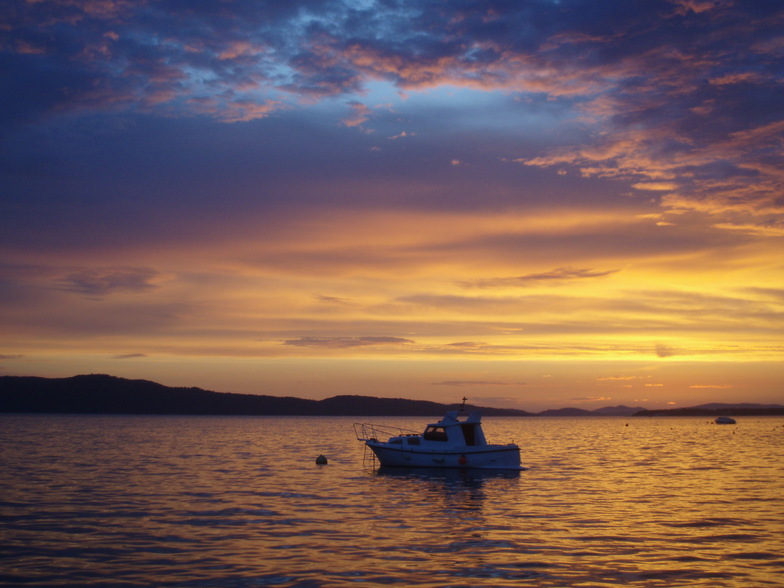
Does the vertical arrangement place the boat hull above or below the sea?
above

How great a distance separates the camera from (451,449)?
46.3 m

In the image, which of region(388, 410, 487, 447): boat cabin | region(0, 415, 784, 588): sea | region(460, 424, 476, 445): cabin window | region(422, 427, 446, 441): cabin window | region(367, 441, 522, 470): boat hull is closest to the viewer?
region(0, 415, 784, 588): sea

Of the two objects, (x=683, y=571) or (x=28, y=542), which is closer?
(x=683, y=571)

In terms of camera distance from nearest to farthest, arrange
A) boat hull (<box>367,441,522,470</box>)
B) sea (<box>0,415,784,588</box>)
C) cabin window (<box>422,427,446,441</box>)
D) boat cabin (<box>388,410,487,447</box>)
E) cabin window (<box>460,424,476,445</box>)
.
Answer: sea (<box>0,415,784,588</box>)
boat hull (<box>367,441,522,470</box>)
boat cabin (<box>388,410,487,447</box>)
cabin window (<box>460,424,476,445</box>)
cabin window (<box>422,427,446,441</box>)

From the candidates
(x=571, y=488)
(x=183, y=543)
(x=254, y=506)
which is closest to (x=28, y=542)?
(x=183, y=543)

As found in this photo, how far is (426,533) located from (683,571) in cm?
917

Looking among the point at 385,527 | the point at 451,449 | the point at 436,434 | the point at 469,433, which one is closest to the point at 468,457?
the point at 451,449

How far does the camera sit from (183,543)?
22.4 metres

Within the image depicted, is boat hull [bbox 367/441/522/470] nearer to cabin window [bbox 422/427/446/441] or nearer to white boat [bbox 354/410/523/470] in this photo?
white boat [bbox 354/410/523/470]

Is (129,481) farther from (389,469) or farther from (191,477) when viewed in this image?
(389,469)

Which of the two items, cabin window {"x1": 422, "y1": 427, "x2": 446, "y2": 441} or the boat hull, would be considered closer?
the boat hull

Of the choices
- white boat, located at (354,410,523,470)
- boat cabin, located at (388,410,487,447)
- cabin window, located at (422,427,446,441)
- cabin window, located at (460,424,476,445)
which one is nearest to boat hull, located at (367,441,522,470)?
white boat, located at (354,410,523,470)

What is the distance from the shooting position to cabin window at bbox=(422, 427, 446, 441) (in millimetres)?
47406

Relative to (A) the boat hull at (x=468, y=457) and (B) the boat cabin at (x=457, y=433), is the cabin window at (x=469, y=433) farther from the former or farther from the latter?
(A) the boat hull at (x=468, y=457)
